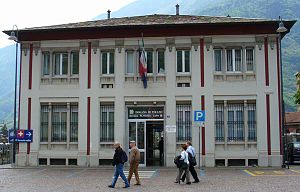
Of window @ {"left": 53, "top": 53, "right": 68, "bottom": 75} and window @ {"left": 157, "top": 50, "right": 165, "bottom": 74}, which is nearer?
window @ {"left": 157, "top": 50, "right": 165, "bottom": 74}

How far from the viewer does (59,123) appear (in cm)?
2866

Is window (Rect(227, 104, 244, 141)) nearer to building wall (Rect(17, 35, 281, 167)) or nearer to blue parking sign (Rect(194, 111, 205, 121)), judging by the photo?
building wall (Rect(17, 35, 281, 167))

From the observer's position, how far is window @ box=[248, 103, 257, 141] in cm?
2708

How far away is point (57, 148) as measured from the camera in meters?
28.2

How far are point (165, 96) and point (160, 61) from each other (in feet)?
7.24

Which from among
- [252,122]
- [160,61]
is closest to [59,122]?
[160,61]

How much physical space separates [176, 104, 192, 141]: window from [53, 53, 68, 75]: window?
749 cm

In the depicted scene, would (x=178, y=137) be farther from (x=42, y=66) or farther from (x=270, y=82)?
(x=42, y=66)

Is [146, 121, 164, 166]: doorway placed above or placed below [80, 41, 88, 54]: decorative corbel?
below

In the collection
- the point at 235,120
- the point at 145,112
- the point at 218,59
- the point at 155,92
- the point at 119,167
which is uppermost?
the point at 218,59

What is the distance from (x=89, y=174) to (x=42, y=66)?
9.31 meters

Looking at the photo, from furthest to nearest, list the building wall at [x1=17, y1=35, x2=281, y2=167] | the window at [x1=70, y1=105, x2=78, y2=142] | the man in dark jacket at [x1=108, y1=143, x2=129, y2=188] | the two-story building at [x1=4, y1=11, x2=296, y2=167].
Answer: the window at [x1=70, y1=105, x2=78, y2=142], the two-story building at [x1=4, y1=11, x2=296, y2=167], the building wall at [x1=17, y1=35, x2=281, y2=167], the man in dark jacket at [x1=108, y1=143, x2=129, y2=188]

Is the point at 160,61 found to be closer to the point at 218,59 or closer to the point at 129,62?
the point at 129,62

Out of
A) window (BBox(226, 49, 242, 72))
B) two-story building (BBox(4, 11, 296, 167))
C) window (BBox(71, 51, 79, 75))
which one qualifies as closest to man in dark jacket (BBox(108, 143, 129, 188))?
two-story building (BBox(4, 11, 296, 167))
